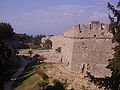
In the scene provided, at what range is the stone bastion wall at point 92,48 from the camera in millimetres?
13070

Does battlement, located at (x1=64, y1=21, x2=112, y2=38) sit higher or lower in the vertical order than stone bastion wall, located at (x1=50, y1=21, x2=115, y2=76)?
higher

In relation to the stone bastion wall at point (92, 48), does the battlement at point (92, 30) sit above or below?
above

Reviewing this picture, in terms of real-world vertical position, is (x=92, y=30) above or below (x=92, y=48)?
above

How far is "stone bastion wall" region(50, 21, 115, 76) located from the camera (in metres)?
13.1

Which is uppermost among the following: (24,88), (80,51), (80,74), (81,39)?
(81,39)

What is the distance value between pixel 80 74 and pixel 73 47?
253 centimetres

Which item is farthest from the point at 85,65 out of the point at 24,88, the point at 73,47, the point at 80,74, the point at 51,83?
the point at 24,88

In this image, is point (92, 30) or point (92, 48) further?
point (92, 48)

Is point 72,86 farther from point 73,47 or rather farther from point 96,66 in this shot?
point 73,47

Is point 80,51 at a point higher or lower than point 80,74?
higher

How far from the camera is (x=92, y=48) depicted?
540 inches

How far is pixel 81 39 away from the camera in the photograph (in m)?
14.3

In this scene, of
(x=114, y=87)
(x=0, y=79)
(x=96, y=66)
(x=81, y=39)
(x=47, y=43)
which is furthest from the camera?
(x=47, y=43)

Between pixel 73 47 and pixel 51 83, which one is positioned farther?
pixel 73 47
